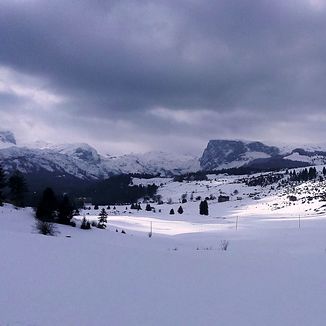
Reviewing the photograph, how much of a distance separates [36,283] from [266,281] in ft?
26.2

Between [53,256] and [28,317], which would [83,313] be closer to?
[28,317]

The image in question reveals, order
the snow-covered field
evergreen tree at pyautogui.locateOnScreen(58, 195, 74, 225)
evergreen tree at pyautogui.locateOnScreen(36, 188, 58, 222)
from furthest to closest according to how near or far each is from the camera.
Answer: evergreen tree at pyautogui.locateOnScreen(58, 195, 74, 225), evergreen tree at pyautogui.locateOnScreen(36, 188, 58, 222), the snow-covered field

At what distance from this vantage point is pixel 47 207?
66062 mm

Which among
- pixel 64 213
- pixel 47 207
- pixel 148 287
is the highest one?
pixel 47 207

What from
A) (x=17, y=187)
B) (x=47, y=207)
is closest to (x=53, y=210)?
(x=47, y=207)

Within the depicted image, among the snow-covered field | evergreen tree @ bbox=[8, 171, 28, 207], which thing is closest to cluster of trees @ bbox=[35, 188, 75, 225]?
evergreen tree @ bbox=[8, 171, 28, 207]

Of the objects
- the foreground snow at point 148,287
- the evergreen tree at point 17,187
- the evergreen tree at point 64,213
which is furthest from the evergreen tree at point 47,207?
the foreground snow at point 148,287

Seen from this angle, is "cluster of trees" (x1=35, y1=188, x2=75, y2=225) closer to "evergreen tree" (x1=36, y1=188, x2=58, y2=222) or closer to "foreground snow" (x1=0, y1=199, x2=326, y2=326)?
"evergreen tree" (x1=36, y1=188, x2=58, y2=222)

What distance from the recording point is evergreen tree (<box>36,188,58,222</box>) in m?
64.7

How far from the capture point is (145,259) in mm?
15234

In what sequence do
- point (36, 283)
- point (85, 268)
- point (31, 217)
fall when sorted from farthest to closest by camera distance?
point (31, 217) → point (85, 268) → point (36, 283)

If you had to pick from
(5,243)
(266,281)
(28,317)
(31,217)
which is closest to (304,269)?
(266,281)

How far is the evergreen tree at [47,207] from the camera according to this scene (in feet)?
212

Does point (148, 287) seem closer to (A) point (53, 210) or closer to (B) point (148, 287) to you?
(B) point (148, 287)
